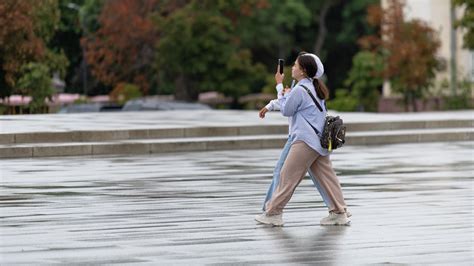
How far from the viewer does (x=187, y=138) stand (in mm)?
31078

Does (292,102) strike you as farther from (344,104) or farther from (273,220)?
(344,104)

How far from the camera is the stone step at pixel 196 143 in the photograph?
2777 centimetres

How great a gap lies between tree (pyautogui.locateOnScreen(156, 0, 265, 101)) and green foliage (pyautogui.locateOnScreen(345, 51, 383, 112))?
4.53 m

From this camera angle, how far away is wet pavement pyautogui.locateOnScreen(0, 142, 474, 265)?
1293cm

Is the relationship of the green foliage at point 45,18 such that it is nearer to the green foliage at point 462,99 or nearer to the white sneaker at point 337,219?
the green foliage at point 462,99

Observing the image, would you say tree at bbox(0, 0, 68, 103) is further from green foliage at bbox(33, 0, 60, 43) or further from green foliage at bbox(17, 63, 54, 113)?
green foliage at bbox(17, 63, 54, 113)

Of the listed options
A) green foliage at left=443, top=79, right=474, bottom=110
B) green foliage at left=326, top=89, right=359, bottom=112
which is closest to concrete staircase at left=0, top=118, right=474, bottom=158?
green foliage at left=443, top=79, right=474, bottom=110

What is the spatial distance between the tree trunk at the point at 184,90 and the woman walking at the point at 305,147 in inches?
1905

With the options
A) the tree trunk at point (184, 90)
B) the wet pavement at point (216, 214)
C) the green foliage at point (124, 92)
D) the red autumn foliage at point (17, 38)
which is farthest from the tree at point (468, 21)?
the wet pavement at point (216, 214)

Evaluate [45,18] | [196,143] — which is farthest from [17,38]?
[196,143]

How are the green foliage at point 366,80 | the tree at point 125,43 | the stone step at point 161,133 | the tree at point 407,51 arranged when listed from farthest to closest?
the tree at point 125,43, the green foliage at point 366,80, the tree at point 407,51, the stone step at point 161,133

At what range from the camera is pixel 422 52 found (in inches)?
2203

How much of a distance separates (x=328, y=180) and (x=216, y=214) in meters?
1.74

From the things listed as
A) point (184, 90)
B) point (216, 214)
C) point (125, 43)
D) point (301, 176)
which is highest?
point (125, 43)
